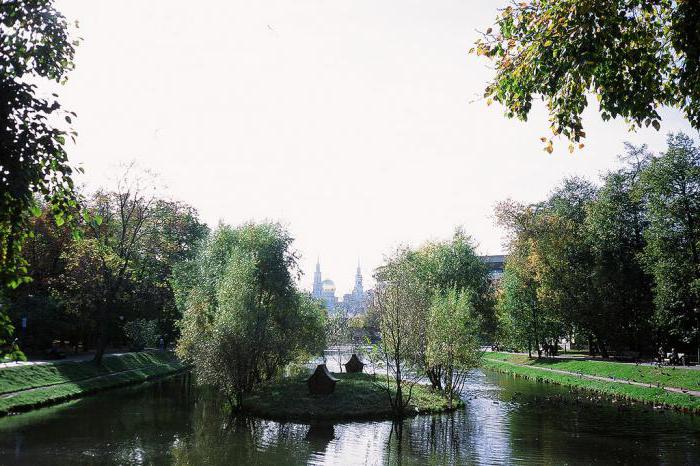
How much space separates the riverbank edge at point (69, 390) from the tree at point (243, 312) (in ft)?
23.4

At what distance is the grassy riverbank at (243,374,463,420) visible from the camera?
28359 mm

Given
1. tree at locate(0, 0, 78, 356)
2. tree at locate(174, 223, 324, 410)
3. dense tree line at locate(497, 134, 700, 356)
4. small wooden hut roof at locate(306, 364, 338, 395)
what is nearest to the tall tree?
tree at locate(0, 0, 78, 356)

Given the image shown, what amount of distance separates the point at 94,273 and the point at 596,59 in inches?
1756

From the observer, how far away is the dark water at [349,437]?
19.7 m

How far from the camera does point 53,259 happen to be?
50875 mm

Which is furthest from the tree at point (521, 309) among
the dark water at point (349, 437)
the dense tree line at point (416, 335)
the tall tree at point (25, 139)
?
the tall tree at point (25, 139)

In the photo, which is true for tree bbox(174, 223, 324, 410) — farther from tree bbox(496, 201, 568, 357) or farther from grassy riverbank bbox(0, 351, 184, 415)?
A: tree bbox(496, 201, 568, 357)

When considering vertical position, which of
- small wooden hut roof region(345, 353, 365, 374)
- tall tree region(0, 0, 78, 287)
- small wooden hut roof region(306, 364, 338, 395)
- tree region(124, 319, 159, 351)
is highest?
tall tree region(0, 0, 78, 287)

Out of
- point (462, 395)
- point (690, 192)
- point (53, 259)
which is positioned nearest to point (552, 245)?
point (690, 192)

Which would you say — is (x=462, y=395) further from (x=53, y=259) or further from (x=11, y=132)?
(x=53, y=259)

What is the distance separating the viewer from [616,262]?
171ft

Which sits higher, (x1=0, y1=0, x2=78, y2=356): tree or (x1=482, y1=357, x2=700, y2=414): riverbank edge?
(x1=0, y1=0, x2=78, y2=356): tree

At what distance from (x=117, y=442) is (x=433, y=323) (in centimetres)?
1823

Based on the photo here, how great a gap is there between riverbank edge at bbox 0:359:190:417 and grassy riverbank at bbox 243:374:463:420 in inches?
464
